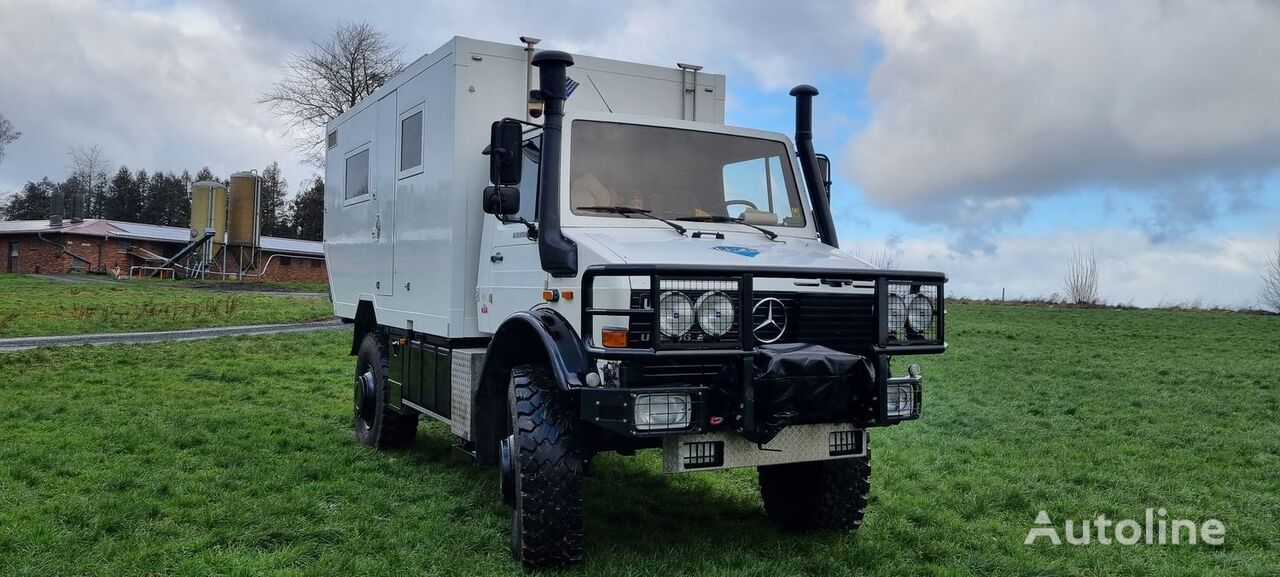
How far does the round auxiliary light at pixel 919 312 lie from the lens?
542 centimetres

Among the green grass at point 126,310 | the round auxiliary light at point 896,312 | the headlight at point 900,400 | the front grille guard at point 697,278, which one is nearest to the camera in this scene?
the front grille guard at point 697,278

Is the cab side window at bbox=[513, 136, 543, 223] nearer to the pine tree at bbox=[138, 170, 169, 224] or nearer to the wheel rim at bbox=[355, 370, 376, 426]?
the wheel rim at bbox=[355, 370, 376, 426]

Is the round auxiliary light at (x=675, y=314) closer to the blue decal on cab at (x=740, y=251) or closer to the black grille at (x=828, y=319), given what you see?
the black grille at (x=828, y=319)

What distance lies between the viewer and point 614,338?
484 cm

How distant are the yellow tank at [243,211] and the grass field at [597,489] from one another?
110 feet

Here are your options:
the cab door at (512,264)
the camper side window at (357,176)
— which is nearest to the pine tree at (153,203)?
the camper side window at (357,176)

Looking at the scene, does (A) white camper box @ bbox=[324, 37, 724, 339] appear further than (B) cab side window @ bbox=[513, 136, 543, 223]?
Yes

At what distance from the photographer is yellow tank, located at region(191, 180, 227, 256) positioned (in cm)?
4669

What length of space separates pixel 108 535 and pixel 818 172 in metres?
5.16

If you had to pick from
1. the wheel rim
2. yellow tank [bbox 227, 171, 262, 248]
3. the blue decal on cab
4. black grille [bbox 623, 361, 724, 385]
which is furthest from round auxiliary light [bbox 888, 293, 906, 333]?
yellow tank [bbox 227, 171, 262, 248]

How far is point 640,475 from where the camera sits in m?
7.98

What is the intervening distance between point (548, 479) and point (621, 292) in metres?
1.07

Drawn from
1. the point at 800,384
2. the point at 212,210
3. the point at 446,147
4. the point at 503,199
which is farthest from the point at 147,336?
the point at 212,210

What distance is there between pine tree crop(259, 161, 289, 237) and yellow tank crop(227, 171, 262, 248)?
2821 cm
